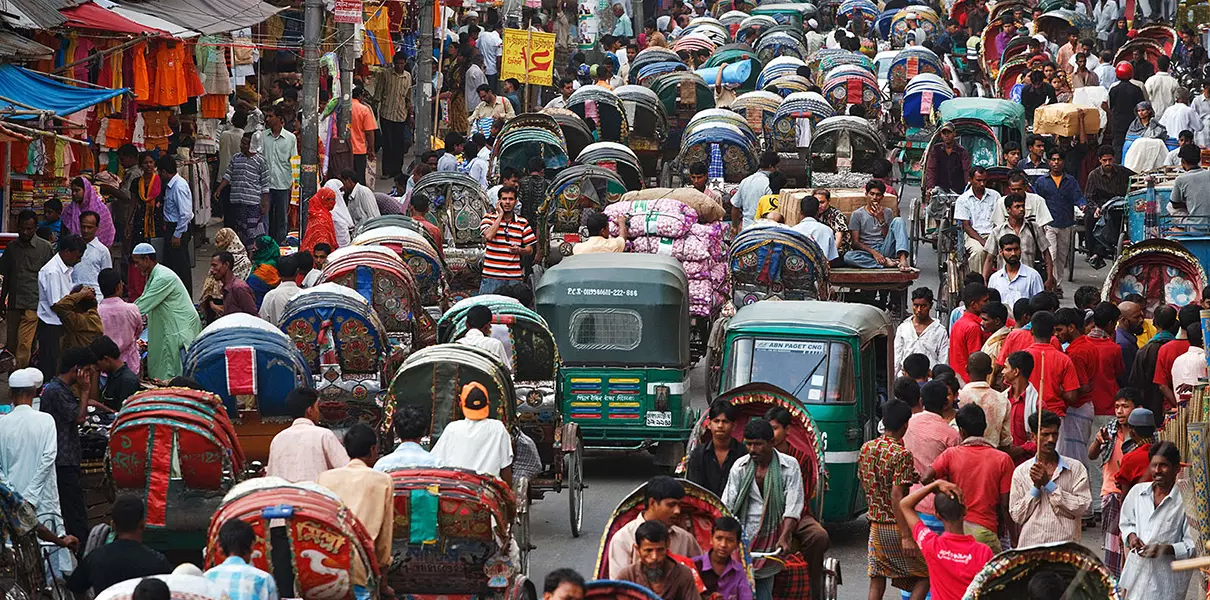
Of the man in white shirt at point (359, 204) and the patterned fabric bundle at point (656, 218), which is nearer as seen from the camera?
the patterned fabric bundle at point (656, 218)

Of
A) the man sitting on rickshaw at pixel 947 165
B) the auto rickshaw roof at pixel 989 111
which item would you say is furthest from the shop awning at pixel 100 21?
the auto rickshaw roof at pixel 989 111

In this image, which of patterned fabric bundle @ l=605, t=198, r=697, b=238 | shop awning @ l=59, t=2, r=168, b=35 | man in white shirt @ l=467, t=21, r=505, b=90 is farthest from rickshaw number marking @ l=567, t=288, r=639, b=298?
man in white shirt @ l=467, t=21, r=505, b=90

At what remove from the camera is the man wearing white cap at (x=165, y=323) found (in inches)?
707

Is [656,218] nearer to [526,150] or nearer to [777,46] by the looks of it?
[526,150]

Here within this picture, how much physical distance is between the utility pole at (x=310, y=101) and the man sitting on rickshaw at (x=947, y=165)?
7504 mm

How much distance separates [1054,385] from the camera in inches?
612

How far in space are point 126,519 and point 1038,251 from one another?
1207 centimetres

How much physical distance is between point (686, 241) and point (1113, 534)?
325 inches

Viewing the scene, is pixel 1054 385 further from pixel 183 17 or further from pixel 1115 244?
pixel 183 17

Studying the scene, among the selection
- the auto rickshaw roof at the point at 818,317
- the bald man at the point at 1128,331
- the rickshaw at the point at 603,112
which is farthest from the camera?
the rickshaw at the point at 603,112

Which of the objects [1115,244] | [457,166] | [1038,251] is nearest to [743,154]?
[457,166]

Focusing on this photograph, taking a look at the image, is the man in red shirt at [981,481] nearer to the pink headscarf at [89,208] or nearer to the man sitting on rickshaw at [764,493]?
the man sitting on rickshaw at [764,493]

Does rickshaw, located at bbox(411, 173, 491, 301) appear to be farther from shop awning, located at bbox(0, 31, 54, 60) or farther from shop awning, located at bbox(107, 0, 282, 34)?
shop awning, located at bbox(0, 31, 54, 60)

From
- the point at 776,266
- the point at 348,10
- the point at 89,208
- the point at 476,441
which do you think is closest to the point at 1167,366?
the point at 476,441
